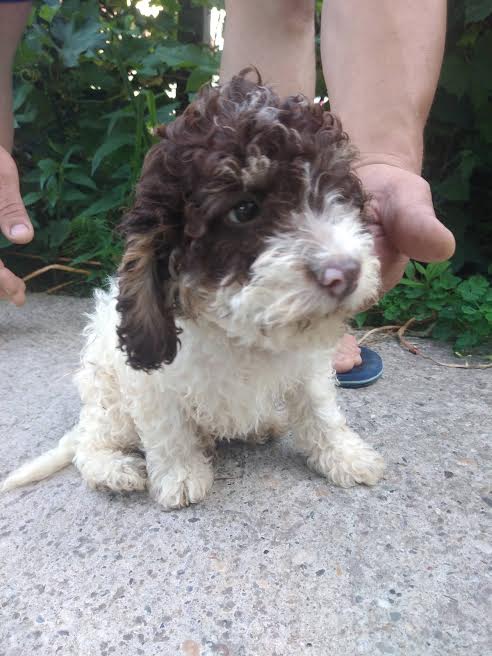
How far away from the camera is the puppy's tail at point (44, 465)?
246 cm

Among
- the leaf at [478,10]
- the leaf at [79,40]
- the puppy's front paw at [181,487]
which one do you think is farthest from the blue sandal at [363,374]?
the leaf at [79,40]

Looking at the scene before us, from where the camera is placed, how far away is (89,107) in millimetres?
4766

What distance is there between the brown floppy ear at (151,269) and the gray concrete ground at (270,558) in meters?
0.72

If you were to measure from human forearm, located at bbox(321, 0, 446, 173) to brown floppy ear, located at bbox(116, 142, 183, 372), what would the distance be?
106 centimetres

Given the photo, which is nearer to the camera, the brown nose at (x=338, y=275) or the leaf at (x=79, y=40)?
the brown nose at (x=338, y=275)

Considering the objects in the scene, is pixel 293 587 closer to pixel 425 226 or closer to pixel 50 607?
pixel 50 607

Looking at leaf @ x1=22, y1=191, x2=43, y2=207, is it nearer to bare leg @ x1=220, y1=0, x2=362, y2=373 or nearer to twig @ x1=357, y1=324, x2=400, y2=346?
bare leg @ x1=220, y1=0, x2=362, y2=373

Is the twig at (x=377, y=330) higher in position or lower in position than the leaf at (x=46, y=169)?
lower

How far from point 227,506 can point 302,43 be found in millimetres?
2563

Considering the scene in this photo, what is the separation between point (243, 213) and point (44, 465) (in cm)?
157

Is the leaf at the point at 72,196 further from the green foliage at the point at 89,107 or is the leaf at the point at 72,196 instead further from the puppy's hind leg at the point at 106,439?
the puppy's hind leg at the point at 106,439

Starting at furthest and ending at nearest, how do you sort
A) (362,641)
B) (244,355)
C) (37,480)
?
(37,480)
(244,355)
(362,641)

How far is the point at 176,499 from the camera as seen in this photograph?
2250mm

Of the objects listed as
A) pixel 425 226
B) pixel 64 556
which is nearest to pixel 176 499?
pixel 64 556
